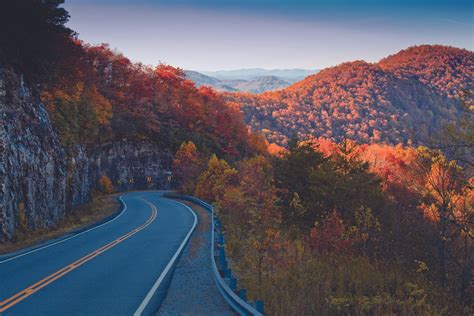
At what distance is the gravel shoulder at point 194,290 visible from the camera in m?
8.28

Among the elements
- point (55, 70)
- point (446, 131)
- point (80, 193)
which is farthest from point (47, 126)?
point (446, 131)

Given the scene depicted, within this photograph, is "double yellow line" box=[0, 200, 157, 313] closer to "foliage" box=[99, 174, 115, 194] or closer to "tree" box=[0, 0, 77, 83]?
"tree" box=[0, 0, 77, 83]

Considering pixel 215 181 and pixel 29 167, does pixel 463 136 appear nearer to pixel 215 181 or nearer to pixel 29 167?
pixel 29 167

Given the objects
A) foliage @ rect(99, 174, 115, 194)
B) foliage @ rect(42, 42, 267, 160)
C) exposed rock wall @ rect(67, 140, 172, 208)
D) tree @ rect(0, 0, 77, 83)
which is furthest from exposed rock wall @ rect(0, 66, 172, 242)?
foliage @ rect(42, 42, 267, 160)

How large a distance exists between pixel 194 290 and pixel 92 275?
128 inches

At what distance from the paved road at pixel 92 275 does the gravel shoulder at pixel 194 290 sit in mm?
299

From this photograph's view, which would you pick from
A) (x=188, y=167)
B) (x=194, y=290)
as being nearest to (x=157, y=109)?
(x=188, y=167)

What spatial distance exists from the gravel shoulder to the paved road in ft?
0.98

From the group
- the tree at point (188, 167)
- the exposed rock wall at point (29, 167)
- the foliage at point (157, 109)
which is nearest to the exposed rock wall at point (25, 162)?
the exposed rock wall at point (29, 167)

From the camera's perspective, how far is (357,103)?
14975 centimetres

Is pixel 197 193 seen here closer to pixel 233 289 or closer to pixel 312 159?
pixel 312 159

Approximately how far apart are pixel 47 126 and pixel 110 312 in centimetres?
1817

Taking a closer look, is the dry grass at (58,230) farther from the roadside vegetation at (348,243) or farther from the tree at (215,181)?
the tree at (215,181)

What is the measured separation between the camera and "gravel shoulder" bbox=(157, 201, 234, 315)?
27.2 feet
